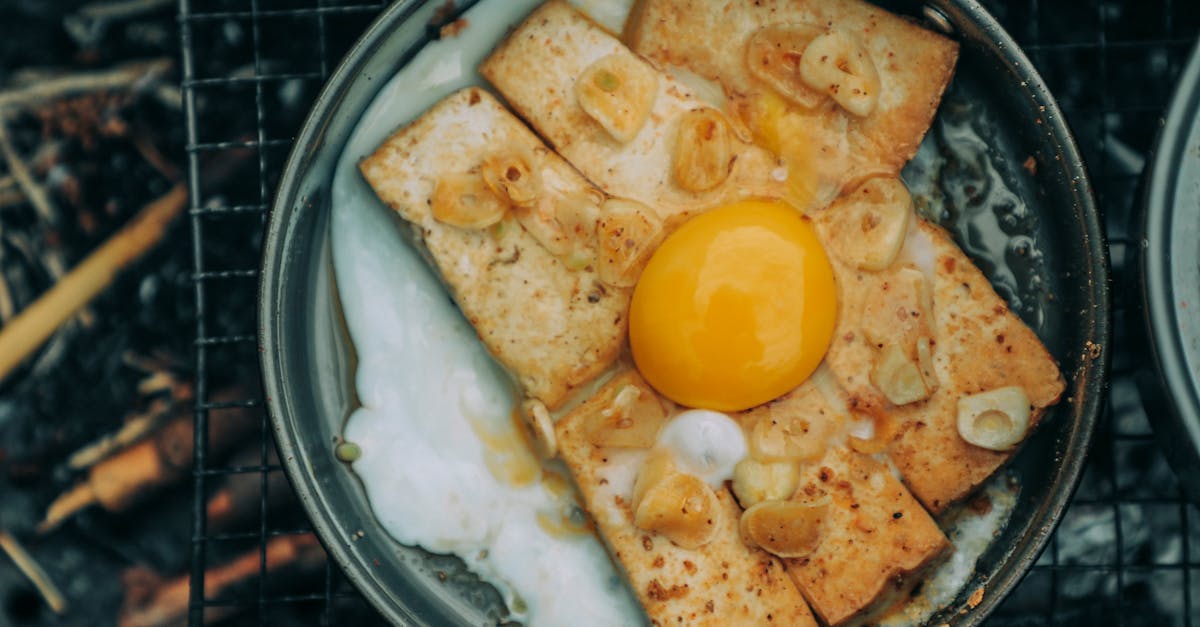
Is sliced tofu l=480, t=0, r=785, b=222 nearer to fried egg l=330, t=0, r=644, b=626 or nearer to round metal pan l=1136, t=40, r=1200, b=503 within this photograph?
fried egg l=330, t=0, r=644, b=626

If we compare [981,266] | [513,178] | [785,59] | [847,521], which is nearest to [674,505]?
[847,521]

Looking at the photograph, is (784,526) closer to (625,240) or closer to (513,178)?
(625,240)

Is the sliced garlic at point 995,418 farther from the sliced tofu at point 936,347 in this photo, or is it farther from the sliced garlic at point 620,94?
the sliced garlic at point 620,94

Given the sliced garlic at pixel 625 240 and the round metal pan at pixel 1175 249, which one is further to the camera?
the sliced garlic at pixel 625 240

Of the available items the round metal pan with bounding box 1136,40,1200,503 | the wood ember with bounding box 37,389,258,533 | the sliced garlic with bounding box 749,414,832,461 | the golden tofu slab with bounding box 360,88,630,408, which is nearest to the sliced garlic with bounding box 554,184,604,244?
the golden tofu slab with bounding box 360,88,630,408

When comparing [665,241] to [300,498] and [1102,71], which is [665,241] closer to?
[300,498]

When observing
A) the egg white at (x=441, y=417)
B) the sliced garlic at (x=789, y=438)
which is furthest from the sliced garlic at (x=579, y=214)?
the sliced garlic at (x=789, y=438)

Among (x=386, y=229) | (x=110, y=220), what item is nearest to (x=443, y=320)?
(x=386, y=229)
